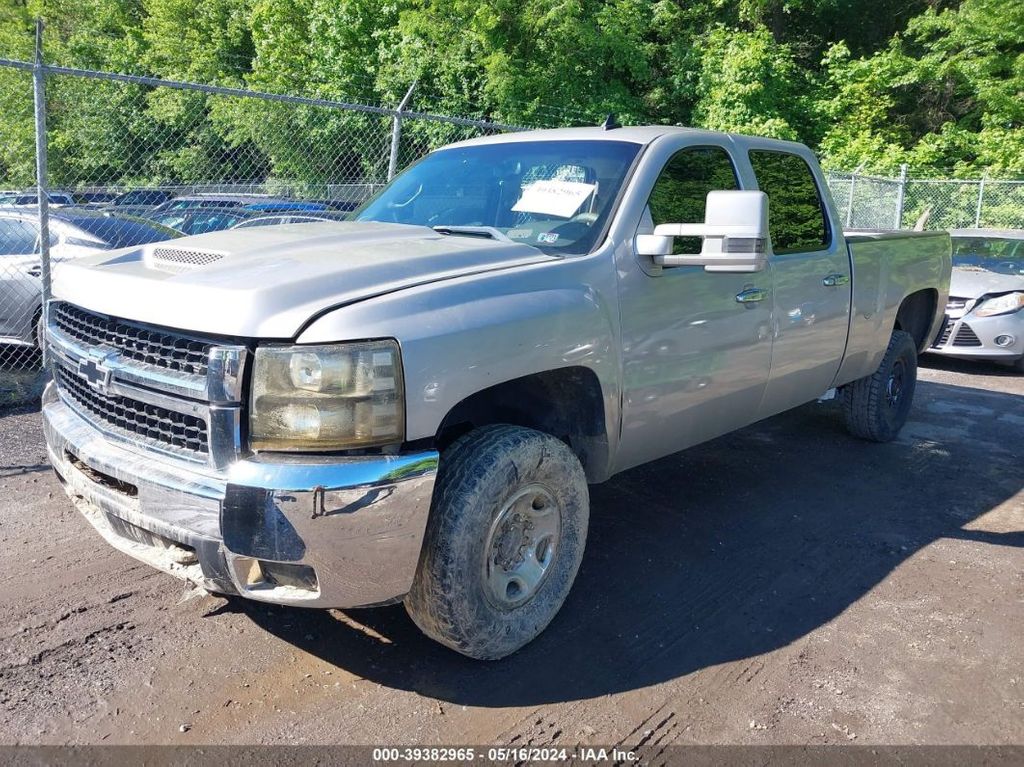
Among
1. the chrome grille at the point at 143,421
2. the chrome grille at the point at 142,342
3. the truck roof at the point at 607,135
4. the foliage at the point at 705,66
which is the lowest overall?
the chrome grille at the point at 143,421

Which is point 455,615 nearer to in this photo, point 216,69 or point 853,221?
point 853,221

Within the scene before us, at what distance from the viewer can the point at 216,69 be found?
28.5m

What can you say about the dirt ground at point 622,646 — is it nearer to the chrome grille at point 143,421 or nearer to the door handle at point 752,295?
the chrome grille at point 143,421

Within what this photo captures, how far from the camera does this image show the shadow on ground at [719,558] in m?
3.19

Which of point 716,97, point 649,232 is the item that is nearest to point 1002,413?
point 649,232

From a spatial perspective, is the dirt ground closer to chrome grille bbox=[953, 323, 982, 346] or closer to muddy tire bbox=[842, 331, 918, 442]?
muddy tire bbox=[842, 331, 918, 442]

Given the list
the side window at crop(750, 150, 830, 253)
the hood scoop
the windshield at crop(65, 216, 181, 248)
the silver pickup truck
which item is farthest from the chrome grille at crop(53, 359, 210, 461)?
the windshield at crop(65, 216, 181, 248)

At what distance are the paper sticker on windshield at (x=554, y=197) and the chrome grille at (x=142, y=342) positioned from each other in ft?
5.63

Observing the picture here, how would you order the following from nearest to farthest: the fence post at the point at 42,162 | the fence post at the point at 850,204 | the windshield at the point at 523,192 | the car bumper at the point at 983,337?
1. the windshield at the point at 523,192
2. the fence post at the point at 42,162
3. the car bumper at the point at 983,337
4. the fence post at the point at 850,204

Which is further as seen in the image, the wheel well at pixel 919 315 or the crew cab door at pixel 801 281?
the wheel well at pixel 919 315

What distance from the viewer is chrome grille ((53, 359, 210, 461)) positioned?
2746 mm

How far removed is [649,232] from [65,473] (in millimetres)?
2551

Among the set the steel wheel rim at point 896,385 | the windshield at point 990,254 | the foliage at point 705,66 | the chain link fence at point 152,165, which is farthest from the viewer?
the foliage at point 705,66

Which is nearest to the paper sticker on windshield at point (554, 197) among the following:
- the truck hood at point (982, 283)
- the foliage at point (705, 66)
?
the truck hood at point (982, 283)
